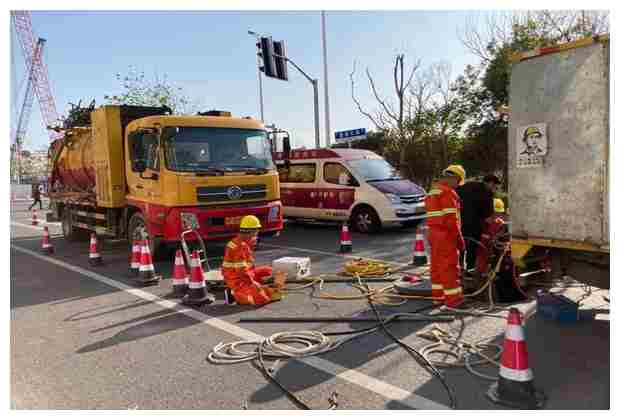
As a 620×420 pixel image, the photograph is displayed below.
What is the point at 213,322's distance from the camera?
5.48m

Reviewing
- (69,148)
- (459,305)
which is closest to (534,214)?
(459,305)

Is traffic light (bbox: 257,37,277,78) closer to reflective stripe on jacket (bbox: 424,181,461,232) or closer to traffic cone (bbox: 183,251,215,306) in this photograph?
traffic cone (bbox: 183,251,215,306)

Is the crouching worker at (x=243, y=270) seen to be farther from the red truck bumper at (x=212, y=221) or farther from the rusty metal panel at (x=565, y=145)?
the rusty metal panel at (x=565, y=145)

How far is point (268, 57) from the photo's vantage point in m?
16.9

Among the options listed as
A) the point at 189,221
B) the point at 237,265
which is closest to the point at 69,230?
the point at 189,221

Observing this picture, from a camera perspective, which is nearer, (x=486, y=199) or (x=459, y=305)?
(x=459, y=305)

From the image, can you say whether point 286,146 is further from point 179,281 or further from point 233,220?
point 179,281

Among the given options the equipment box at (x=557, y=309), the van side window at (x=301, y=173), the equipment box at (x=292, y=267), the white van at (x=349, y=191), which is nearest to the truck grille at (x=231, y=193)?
the white van at (x=349, y=191)

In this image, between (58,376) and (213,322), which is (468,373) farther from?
(58,376)

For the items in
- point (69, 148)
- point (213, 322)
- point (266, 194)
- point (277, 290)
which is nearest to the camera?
point (213, 322)

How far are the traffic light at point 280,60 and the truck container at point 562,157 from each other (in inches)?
519

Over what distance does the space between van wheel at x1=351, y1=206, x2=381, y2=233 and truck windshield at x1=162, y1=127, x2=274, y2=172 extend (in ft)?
12.4

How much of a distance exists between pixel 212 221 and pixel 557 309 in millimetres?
5662
